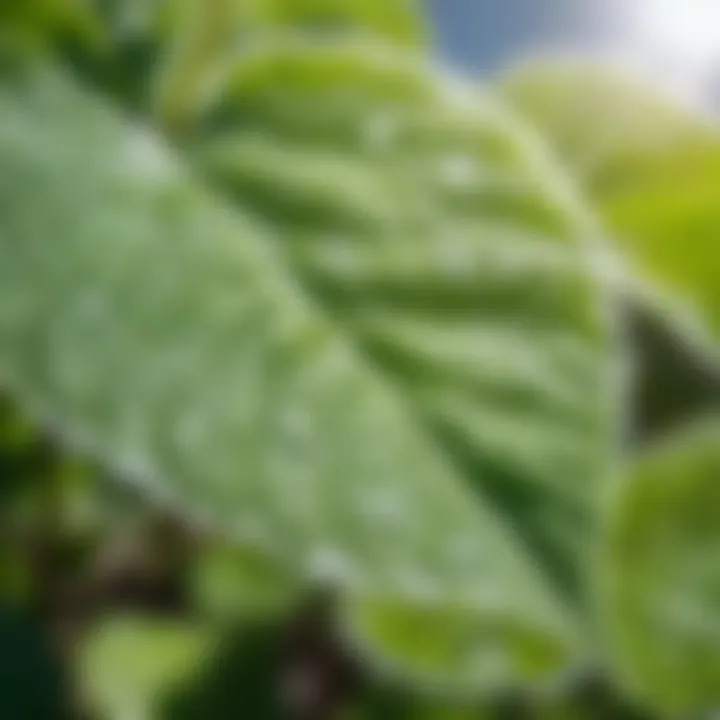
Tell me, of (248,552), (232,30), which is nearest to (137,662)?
(248,552)

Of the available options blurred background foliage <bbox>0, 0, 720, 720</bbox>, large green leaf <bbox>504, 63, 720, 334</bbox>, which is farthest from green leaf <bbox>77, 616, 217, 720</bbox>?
large green leaf <bbox>504, 63, 720, 334</bbox>

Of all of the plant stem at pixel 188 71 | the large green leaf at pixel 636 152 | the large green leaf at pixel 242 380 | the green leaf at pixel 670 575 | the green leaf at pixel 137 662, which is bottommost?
the green leaf at pixel 137 662

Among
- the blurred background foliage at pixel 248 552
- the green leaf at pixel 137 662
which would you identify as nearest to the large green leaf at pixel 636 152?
the blurred background foliage at pixel 248 552

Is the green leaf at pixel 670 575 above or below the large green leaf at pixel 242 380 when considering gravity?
above

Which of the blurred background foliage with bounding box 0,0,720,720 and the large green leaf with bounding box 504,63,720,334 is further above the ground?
the large green leaf with bounding box 504,63,720,334

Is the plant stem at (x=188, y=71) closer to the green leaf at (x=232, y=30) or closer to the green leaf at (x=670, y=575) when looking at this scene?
the green leaf at (x=232, y=30)

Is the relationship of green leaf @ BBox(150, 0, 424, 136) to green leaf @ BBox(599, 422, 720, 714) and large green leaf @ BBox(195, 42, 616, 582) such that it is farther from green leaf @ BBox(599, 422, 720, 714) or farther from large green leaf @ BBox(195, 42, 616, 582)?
green leaf @ BBox(599, 422, 720, 714)

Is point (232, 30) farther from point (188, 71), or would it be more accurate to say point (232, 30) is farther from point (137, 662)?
point (137, 662)
